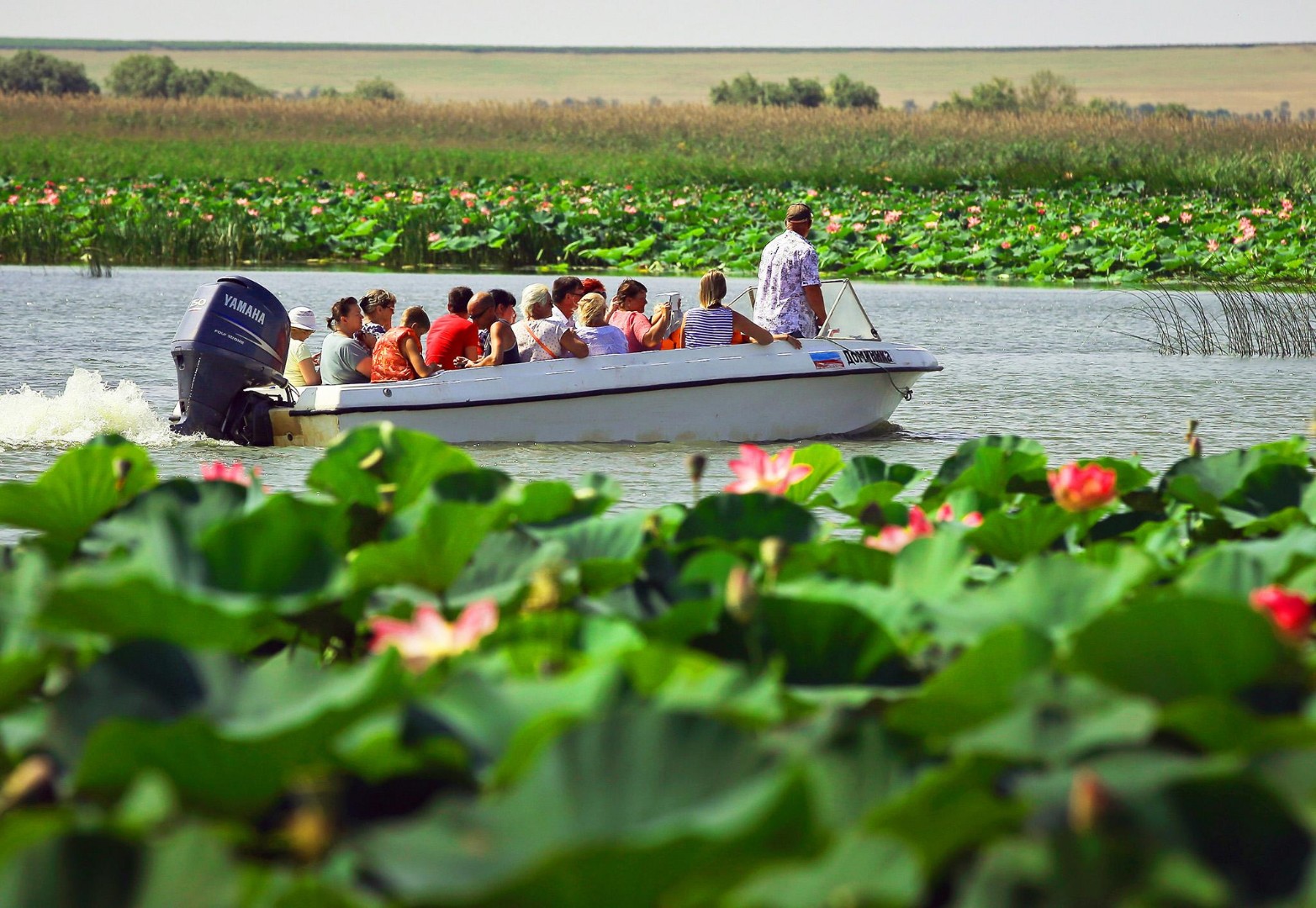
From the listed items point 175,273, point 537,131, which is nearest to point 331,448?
point 175,273

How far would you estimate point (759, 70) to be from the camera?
331 ft

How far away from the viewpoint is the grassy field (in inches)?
3519

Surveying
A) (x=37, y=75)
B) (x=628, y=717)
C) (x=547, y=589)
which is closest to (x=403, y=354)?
(x=547, y=589)

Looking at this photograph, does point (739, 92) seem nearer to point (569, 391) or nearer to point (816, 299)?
point (816, 299)

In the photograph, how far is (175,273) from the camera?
1956 cm

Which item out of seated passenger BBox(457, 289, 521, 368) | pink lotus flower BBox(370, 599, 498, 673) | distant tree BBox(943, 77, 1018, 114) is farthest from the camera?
distant tree BBox(943, 77, 1018, 114)

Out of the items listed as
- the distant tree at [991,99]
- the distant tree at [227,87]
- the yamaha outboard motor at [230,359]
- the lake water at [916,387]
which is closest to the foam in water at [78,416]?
the lake water at [916,387]

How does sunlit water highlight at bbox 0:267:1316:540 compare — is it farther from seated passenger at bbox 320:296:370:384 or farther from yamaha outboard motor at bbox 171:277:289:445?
seated passenger at bbox 320:296:370:384

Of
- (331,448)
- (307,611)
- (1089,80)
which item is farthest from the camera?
(1089,80)

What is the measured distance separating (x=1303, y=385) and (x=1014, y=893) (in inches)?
460

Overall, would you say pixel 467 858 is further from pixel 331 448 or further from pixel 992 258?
pixel 992 258

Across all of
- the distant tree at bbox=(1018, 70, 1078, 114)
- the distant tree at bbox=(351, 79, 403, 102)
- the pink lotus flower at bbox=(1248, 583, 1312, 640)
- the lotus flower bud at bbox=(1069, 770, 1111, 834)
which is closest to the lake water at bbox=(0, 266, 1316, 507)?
the pink lotus flower at bbox=(1248, 583, 1312, 640)

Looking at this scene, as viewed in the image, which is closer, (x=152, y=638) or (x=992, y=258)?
(x=152, y=638)

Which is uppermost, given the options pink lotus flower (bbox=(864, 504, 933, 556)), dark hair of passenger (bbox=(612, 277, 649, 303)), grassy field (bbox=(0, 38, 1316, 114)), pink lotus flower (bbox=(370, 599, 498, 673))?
grassy field (bbox=(0, 38, 1316, 114))
